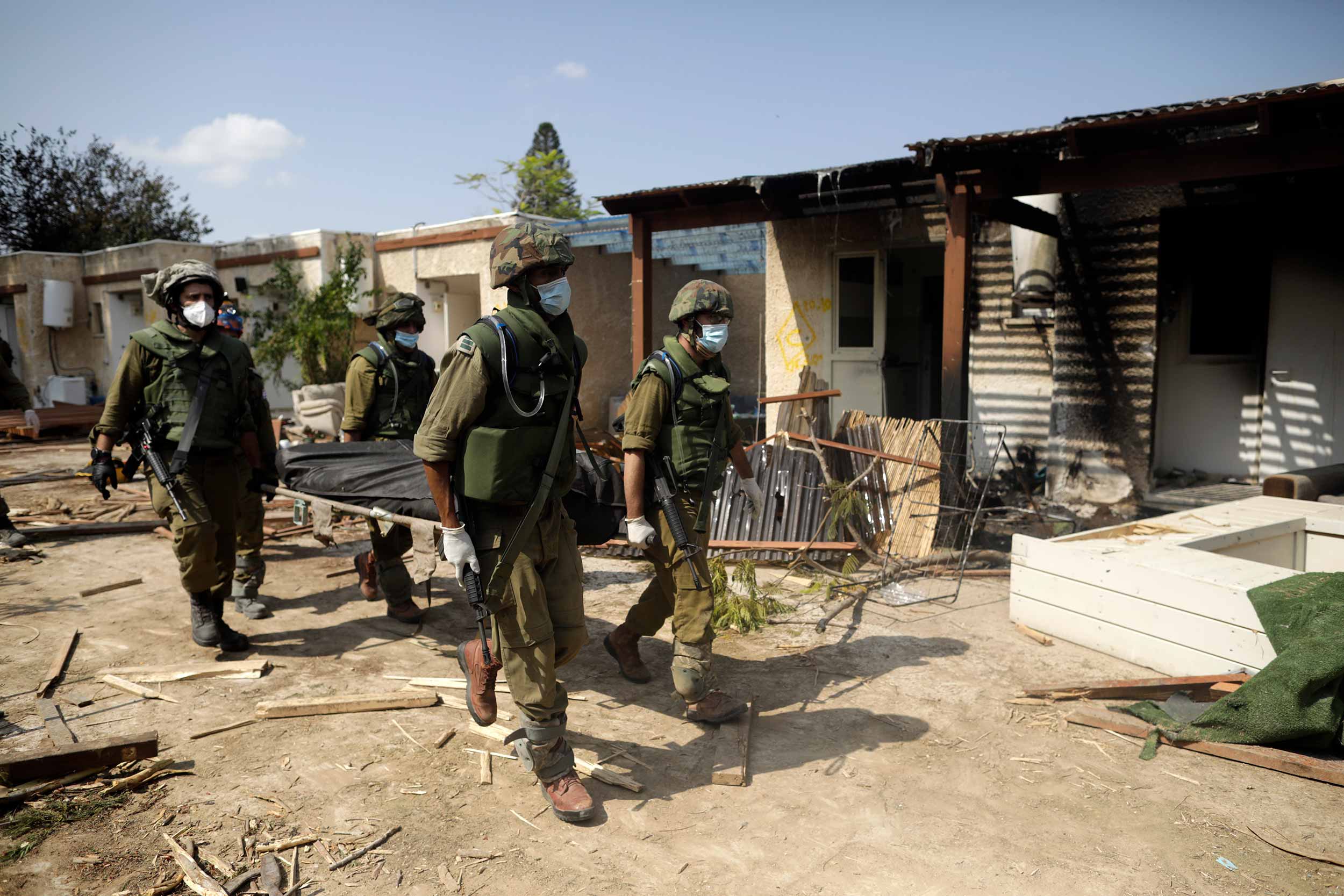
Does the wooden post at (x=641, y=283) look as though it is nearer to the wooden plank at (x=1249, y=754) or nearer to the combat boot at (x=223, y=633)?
the combat boot at (x=223, y=633)

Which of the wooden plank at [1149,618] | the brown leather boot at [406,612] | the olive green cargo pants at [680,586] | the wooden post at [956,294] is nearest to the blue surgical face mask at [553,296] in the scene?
the olive green cargo pants at [680,586]

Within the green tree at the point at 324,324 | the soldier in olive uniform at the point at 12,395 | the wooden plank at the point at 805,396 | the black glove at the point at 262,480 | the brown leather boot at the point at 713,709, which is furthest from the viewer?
the green tree at the point at 324,324

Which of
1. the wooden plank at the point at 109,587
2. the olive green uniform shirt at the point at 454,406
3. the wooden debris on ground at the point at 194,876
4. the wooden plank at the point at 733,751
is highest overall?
the olive green uniform shirt at the point at 454,406

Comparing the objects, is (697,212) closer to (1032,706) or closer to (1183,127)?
(1183,127)

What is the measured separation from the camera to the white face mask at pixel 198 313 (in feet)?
15.7

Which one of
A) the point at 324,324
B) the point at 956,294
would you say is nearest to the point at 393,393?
the point at 956,294

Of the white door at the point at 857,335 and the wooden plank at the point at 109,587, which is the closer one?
the wooden plank at the point at 109,587

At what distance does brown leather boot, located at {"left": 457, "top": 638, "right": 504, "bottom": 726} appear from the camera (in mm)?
3492

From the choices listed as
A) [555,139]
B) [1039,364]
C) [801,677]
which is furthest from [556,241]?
[555,139]

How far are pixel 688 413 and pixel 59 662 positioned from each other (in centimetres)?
371

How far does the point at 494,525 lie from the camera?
3.25 meters

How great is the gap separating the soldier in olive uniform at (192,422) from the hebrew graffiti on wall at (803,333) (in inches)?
245

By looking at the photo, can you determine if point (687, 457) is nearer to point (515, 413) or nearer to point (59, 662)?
point (515, 413)

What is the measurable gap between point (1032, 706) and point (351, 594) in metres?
4.62
